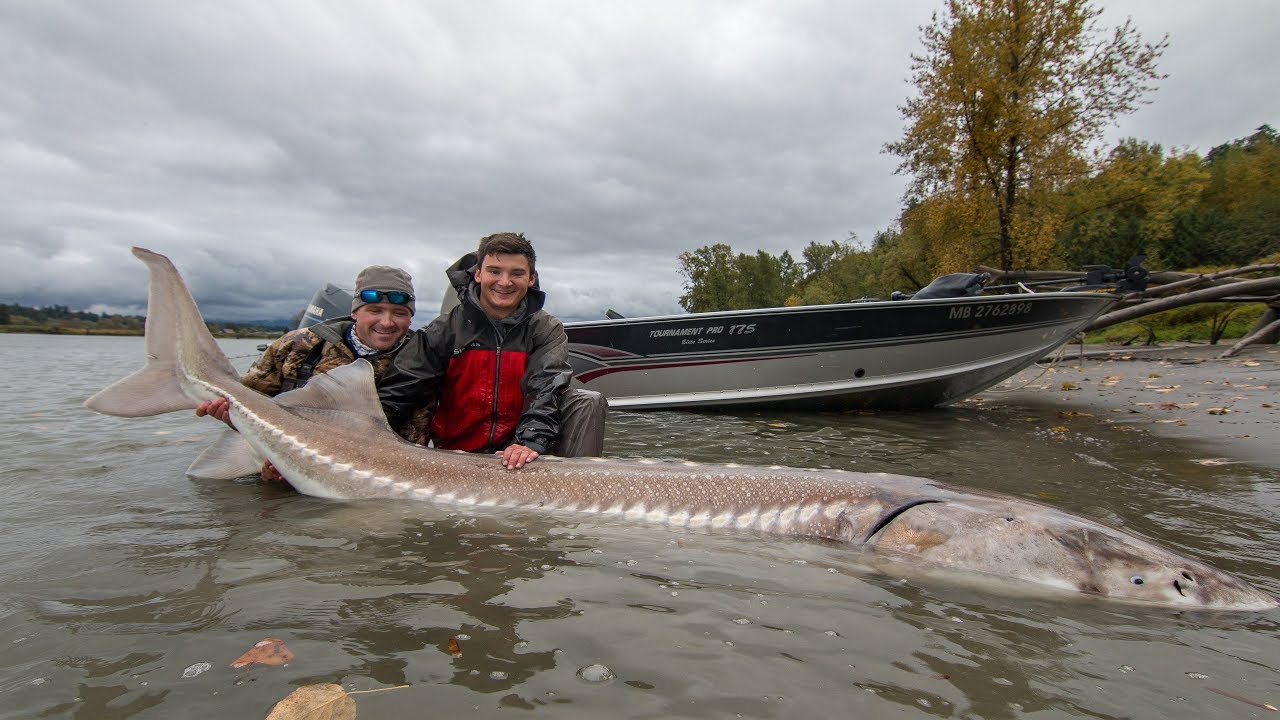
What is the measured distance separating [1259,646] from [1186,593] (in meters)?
0.31

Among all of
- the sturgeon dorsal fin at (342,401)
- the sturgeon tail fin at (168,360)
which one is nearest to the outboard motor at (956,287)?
the sturgeon dorsal fin at (342,401)

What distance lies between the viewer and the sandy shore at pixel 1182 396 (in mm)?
5164

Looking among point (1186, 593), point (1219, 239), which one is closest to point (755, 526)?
point (1186, 593)

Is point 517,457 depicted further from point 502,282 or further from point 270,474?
point 270,474

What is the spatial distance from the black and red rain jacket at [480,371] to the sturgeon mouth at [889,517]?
1.80 metres

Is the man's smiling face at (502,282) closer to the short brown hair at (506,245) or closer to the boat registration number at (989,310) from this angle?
the short brown hair at (506,245)

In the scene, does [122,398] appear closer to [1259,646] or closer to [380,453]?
[380,453]

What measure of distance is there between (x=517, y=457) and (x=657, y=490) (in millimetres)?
747

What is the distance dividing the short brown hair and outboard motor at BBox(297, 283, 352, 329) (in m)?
3.59

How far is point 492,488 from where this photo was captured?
3066mm

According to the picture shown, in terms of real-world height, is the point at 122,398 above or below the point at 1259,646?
above

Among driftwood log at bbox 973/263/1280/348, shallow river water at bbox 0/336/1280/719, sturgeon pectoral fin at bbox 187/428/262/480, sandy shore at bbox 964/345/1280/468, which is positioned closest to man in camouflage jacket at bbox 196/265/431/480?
sturgeon pectoral fin at bbox 187/428/262/480

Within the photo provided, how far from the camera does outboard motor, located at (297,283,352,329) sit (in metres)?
6.63

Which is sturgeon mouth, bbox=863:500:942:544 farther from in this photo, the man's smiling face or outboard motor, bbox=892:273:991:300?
outboard motor, bbox=892:273:991:300
